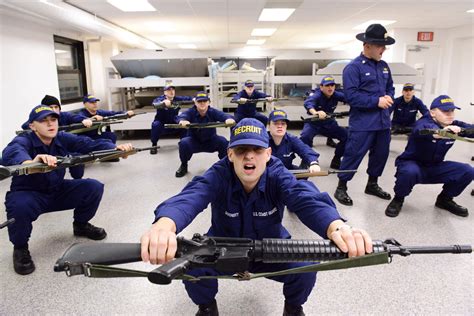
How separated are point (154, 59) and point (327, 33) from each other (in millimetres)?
5068

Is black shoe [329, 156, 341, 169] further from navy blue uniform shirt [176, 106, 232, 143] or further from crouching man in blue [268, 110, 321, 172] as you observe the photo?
crouching man in blue [268, 110, 321, 172]

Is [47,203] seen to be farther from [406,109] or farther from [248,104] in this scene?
[406,109]

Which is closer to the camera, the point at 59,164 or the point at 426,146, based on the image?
the point at 59,164

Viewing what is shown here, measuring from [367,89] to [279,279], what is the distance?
2223 millimetres

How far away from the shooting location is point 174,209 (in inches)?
47.9

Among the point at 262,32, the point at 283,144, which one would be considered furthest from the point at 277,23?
the point at 283,144

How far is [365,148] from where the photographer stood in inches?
124

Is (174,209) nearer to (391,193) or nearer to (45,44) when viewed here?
(391,193)

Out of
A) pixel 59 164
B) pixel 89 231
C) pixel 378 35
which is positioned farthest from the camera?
pixel 378 35

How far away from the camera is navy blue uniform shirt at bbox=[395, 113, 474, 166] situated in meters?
2.91

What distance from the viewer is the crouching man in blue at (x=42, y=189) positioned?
2.16m

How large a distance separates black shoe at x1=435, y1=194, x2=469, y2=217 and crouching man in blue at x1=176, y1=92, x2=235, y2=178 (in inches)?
98.1

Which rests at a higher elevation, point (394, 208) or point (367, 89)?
point (367, 89)

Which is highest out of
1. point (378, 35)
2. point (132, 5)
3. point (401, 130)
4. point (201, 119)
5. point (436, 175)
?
point (132, 5)
